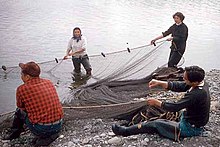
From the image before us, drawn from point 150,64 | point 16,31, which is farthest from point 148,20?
point 150,64

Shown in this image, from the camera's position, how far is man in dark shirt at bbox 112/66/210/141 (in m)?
4.32

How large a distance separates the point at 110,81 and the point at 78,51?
74.4 inches

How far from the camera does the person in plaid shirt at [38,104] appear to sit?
16.1 feet

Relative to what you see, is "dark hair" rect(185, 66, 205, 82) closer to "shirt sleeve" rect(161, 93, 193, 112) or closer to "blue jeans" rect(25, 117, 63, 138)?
"shirt sleeve" rect(161, 93, 193, 112)

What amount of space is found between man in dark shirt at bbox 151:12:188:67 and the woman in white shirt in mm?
2072

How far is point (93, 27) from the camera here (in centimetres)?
1769

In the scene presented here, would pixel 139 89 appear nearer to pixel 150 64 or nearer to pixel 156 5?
pixel 150 64

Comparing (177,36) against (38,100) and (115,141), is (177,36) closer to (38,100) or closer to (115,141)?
(115,141)

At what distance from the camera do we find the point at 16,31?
1559 cm

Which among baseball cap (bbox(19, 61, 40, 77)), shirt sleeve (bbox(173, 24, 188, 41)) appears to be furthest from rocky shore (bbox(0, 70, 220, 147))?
shirt sleeve (bbox(173, 24, 188, 41))

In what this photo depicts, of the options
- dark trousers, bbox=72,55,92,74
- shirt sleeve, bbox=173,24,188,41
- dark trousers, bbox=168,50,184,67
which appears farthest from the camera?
dark trousers, bbox=72,55,92,74

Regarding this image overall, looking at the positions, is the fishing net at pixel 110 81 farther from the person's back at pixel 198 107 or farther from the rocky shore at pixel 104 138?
the person's back at pixel 198 107

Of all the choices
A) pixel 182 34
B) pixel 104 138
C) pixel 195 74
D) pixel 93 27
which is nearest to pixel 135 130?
pixel 104 138

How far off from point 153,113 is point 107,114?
0.81 metres
